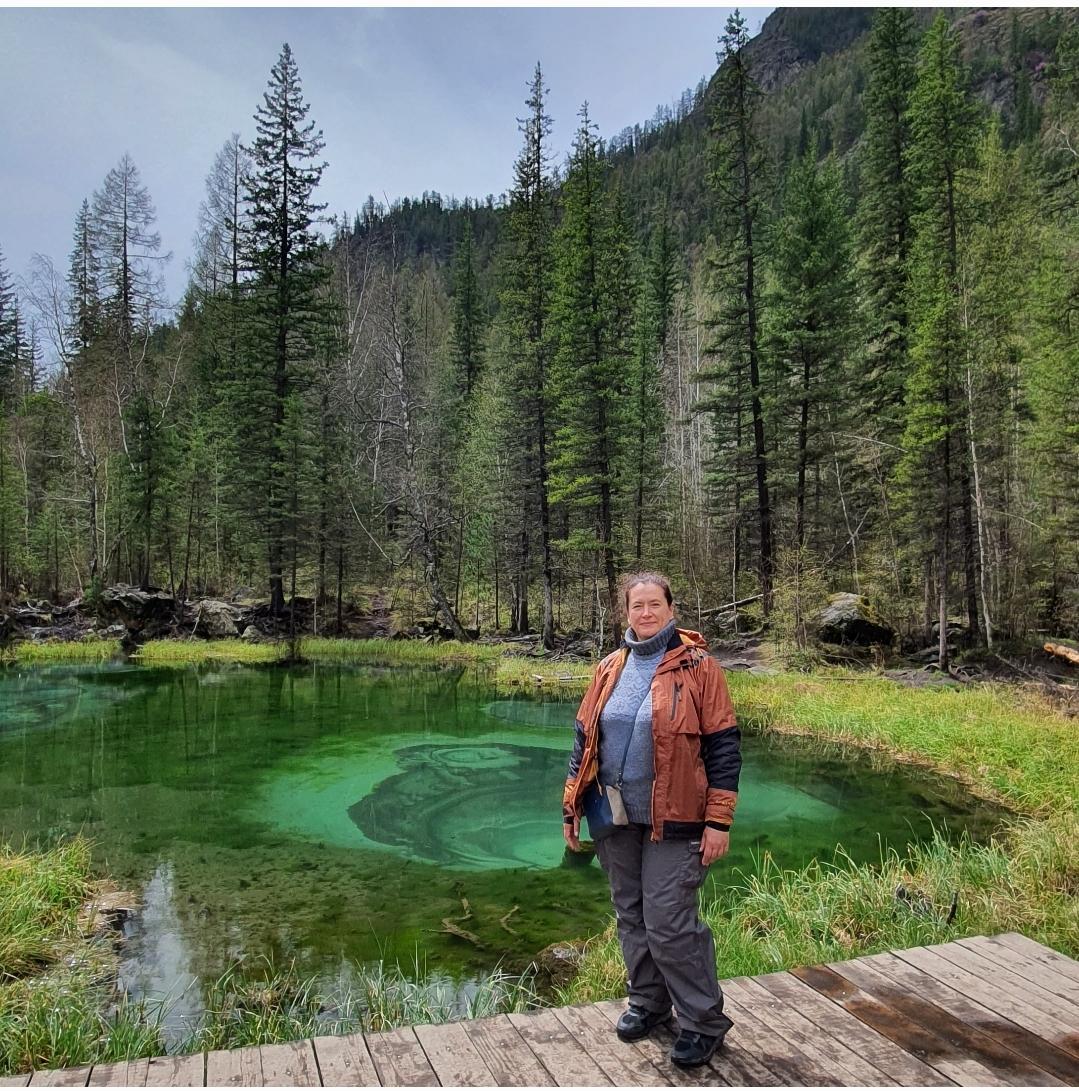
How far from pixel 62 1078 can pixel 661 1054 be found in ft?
6.57

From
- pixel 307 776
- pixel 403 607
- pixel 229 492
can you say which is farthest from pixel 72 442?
pixel 307 776

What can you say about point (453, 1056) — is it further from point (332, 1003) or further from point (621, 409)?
point (621, 409)

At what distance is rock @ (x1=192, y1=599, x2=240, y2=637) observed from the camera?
24.4 m

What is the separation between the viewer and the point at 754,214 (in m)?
21.7

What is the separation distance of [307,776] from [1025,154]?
120 feet

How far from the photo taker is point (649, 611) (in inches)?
108

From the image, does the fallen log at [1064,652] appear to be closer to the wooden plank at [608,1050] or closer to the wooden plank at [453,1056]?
the wooden plank at [608,1050]

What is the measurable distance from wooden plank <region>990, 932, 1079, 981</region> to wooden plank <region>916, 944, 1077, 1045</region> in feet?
0.73

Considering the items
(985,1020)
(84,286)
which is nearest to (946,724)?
(985,1020)

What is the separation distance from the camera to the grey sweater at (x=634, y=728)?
2615 mm

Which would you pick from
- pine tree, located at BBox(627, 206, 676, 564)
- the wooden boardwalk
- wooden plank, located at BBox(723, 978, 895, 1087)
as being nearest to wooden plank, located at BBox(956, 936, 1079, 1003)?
the wooden boardwalk

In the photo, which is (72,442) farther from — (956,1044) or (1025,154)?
(1025,154)

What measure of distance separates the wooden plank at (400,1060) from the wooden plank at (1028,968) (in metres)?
2.51

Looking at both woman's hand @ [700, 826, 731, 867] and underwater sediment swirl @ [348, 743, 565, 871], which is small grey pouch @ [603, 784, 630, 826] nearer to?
woman's hand @ [700, 826, 731, 867]
